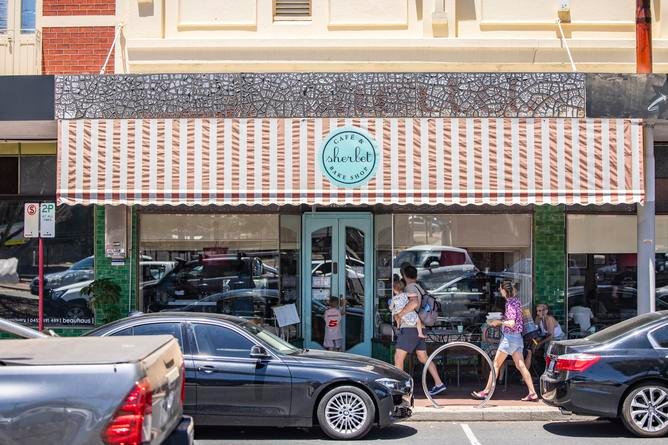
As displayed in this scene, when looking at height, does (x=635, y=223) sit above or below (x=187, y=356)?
above

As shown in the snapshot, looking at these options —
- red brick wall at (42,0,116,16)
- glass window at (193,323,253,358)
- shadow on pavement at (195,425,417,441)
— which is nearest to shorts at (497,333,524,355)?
shadow on pavement at (195,425,417,441)

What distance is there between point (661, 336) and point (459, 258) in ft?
15.5

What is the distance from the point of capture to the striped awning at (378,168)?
38.4 ft

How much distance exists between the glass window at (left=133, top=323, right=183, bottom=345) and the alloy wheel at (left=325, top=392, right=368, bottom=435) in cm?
186

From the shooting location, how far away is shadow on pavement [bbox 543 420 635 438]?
32.0ft

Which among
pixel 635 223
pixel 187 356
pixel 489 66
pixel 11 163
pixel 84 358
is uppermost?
pixel 489 66

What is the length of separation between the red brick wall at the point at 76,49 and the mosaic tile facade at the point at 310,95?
1575 millimetres

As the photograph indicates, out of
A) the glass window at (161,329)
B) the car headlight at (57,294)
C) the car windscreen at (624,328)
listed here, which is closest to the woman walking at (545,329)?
the car windscreen at (624,328)

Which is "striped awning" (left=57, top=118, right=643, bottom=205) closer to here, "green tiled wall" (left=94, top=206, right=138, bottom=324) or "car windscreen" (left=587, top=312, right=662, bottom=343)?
"green tiled wall" (left=94, top=206, right=138, bottom=324)

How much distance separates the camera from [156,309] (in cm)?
1399

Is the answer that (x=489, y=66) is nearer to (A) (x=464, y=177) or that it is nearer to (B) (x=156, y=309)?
(A) (x=464, y=177)

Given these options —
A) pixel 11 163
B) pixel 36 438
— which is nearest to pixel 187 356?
pixel 36 438

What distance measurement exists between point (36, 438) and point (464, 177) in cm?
825

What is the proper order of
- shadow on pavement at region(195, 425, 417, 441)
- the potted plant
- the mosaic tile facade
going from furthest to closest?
the potted plant → the mosaic tile facade → shadow on pavement at region(195, 425, 417, 441)
